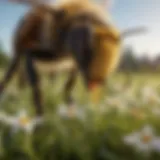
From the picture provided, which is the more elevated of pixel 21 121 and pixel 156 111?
pixel 156 111

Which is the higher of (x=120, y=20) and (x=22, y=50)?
(x=120, y=20)

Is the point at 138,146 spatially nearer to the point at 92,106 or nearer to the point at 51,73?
the point at 92,106

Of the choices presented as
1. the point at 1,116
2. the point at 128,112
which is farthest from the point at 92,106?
the point at 1,116

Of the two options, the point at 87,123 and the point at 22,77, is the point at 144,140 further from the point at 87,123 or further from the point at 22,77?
the point at 22,77

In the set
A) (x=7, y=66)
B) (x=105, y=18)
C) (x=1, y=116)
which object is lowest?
(x=1, y=116)

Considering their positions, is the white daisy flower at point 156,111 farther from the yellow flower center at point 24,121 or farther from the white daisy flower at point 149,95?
the yellow flower center at point 24,121

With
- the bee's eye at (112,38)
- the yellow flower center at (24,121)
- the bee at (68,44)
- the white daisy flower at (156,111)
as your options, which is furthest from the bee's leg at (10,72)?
the white daisy flower at (156,111)

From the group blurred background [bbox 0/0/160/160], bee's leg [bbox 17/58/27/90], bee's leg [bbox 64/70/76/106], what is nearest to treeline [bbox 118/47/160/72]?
blurred background [bbox 0/0/160/160]

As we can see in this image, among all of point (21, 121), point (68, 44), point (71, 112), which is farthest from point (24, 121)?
point (68, 44)
